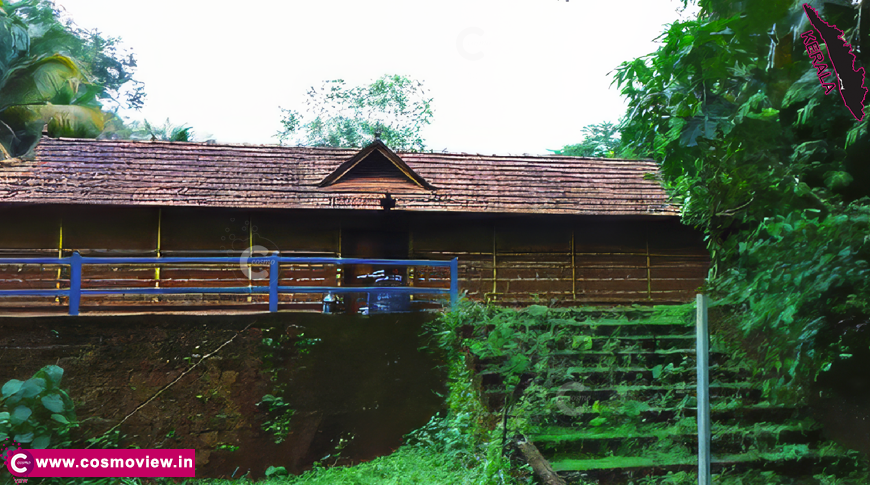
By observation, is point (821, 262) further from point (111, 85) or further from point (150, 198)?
point (111, 85)

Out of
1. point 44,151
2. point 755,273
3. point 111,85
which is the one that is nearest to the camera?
point 755,273

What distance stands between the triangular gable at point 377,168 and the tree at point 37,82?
13.6m

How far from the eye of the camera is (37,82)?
19.4 metres

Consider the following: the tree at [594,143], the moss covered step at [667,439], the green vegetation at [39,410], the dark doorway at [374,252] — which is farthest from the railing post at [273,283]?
the tree at [594,143]

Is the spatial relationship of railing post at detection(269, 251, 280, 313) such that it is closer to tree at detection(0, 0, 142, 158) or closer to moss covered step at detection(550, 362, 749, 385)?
moss covered step at detection(550, 362, 749, 385)

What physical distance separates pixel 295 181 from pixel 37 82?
13.8m

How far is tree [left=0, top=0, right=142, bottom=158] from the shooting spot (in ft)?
63.0

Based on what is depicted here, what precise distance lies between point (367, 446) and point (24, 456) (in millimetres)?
3590

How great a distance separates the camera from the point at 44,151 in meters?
11.9

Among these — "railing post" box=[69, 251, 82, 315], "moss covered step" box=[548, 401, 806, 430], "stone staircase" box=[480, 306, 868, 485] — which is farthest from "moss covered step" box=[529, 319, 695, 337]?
"railing post" box=[69, 251, 82, 315]

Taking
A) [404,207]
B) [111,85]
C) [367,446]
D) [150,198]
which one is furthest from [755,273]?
[111,85]

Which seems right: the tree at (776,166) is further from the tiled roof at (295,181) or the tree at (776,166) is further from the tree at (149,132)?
the tree at (149,132)

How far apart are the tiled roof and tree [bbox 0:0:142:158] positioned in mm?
8402

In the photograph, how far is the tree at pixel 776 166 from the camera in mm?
4820
